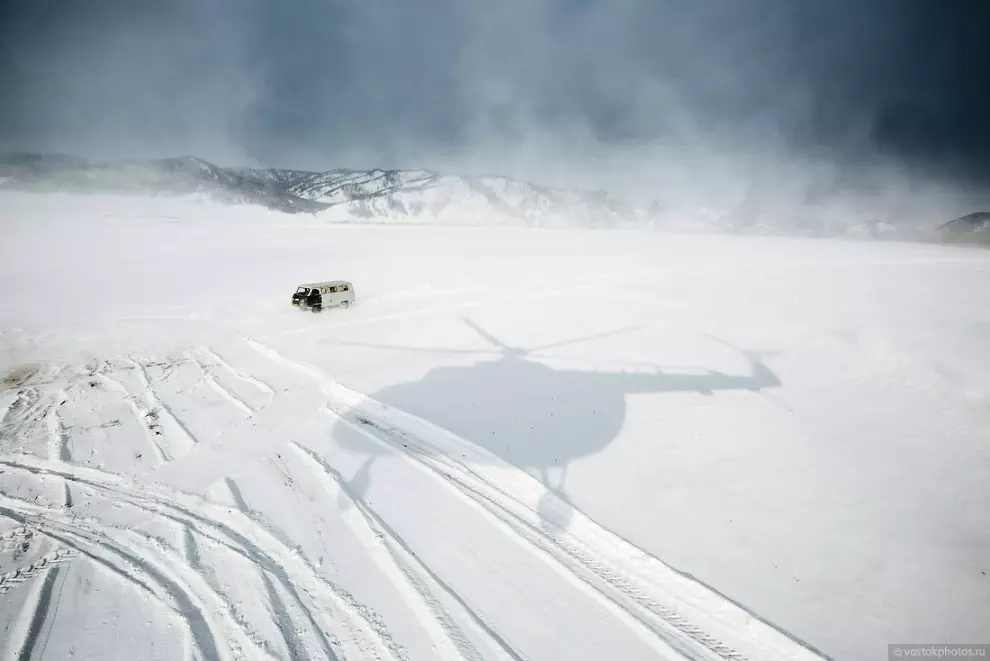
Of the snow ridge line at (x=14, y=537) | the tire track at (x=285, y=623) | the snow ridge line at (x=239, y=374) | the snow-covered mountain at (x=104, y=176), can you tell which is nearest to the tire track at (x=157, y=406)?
the snow ridge line at (x=239, y=374)

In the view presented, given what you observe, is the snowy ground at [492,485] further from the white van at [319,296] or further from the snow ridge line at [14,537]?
the white van at [319,296]

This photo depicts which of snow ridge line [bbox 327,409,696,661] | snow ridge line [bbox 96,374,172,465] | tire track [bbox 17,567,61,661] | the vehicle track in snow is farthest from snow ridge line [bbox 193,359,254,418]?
tire track [bbox 17,567,61,661]

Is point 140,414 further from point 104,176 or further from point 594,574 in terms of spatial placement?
point 104,176

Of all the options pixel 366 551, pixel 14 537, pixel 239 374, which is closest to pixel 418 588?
pixel 366 551

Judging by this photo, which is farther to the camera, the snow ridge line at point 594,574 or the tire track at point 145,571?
the snow ridge line at point 594,574

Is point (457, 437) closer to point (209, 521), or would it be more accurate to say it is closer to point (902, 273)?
point (209, 521)
